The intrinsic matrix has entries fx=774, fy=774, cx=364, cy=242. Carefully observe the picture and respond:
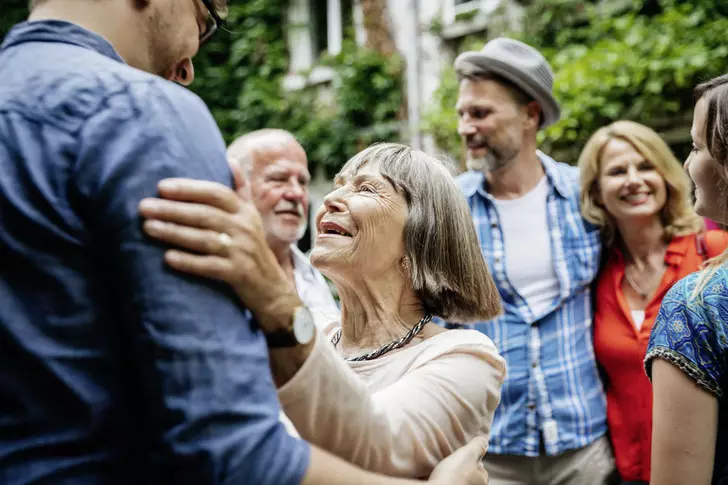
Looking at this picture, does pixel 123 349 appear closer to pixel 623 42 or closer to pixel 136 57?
pixel 136 57

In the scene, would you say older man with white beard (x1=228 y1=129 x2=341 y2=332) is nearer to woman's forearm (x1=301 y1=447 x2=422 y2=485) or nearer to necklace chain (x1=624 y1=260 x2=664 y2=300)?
necklace chain (x1=624 y1=260 x2=664 y2=300)

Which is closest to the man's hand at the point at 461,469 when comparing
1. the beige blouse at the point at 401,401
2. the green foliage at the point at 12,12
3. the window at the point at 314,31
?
the beige blouse at the point at 401,401

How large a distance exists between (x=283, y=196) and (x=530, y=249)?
4.58ft

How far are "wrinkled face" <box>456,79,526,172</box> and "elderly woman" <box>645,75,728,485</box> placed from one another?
173cm

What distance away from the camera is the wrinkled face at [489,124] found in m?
3.85

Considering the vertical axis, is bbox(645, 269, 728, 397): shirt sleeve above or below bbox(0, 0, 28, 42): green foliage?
below

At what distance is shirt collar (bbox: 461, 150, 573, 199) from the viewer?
12.1ft

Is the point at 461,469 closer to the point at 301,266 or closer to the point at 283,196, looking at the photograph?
the point at 301,266

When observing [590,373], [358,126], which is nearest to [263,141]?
[590,373]

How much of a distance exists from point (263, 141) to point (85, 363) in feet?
11.0

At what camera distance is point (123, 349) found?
3.53 feet

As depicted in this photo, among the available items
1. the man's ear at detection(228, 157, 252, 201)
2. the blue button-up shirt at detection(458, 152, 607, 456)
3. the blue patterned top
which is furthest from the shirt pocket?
the man's ear at detection(228, 157, 252, 201)

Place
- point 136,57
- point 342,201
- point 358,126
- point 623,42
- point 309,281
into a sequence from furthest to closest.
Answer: point 358,126
point 623,42
point 309,281
point 342,201
point 136,57

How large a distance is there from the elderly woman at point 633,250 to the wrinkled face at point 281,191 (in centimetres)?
150
